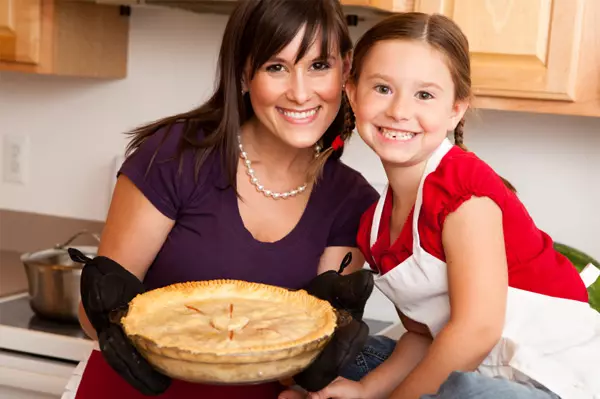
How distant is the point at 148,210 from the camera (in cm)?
159

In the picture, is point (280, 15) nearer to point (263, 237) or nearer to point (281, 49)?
point (281, 49)

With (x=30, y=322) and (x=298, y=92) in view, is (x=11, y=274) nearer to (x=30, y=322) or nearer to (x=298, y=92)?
(x=30, y=322)

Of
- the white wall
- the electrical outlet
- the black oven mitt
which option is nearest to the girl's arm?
the black oven mitt

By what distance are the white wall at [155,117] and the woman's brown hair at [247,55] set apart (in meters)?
0.65

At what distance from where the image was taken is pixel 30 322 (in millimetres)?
2111

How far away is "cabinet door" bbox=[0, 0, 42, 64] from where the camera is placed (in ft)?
7.35

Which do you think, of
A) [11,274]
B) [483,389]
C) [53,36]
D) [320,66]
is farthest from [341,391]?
[11,274]

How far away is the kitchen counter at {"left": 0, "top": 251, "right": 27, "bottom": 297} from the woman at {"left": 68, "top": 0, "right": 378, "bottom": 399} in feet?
2.62

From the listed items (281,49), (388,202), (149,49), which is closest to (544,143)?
(388,202)

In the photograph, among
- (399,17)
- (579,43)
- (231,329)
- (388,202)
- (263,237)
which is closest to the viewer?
(231,329)

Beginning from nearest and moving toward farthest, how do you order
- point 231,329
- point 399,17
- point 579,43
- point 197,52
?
point 231,329
point 399,17
point 579,43
point 197,52

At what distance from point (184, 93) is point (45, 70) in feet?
1.26

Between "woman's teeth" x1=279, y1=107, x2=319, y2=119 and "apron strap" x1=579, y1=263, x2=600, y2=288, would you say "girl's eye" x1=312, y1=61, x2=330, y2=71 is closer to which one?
"woman's teeth" x1=279, y1=107, x2=319, y2=119

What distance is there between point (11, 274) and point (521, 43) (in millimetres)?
1509
